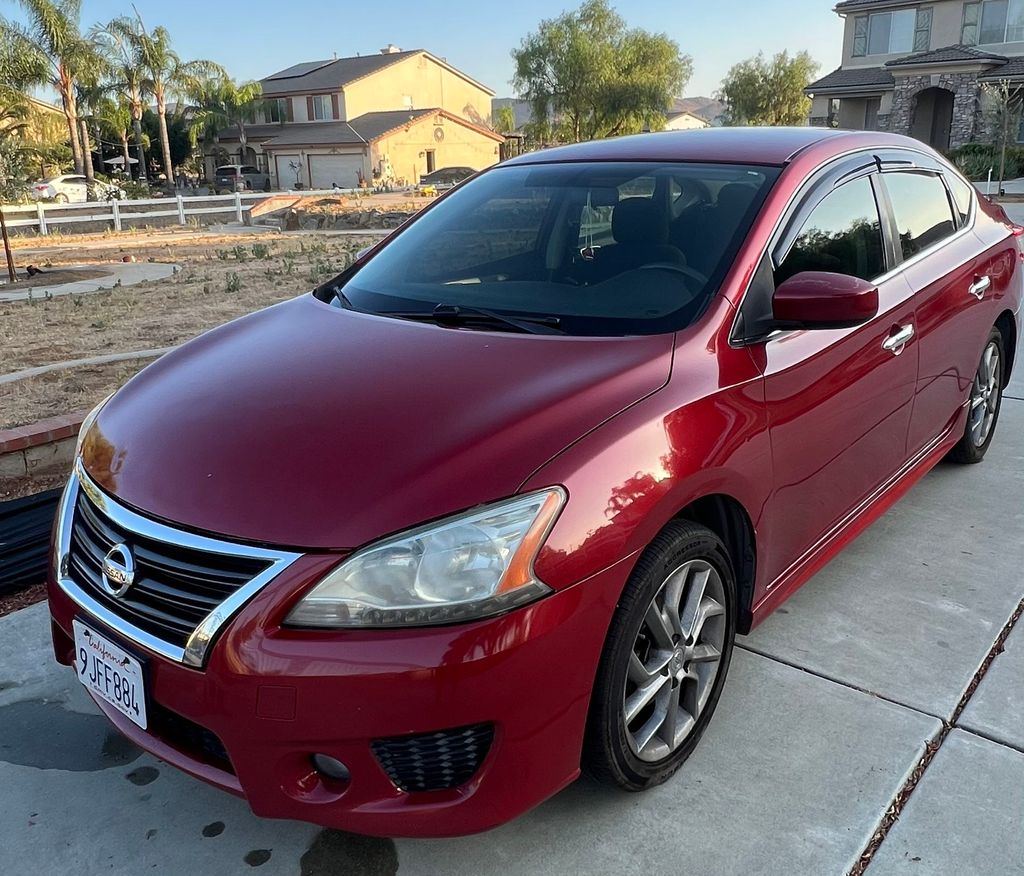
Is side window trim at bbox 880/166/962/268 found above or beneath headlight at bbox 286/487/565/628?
above

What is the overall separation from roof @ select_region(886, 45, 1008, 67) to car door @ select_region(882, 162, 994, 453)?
3834cm

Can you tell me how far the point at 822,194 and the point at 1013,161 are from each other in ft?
117

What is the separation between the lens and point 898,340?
323 centimetres

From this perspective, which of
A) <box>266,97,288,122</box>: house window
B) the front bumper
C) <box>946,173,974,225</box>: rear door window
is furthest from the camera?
<box>266,97,288,122</box>: house window

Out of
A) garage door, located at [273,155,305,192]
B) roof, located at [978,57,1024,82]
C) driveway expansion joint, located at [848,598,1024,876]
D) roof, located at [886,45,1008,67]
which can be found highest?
roof, located at [886,45,1008,67]

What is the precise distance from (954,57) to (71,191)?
35689mm

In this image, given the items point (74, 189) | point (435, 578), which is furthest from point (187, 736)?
point (74, 189)

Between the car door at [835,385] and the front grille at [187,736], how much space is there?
1.57 metres

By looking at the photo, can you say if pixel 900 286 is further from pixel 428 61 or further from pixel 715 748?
pixel 428 61

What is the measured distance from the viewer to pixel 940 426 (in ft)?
13.0

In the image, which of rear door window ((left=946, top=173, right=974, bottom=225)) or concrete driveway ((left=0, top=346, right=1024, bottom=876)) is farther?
rear door window ((left=946, top=173, right=974, bottom=225))

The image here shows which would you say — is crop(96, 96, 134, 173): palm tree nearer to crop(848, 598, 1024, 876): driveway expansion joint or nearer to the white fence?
the white fence

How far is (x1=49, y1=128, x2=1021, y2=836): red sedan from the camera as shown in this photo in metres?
1.87

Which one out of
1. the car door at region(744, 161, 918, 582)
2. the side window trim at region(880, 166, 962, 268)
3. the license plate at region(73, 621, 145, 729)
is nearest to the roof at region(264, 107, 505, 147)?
the side window trim at region(880, 166, 962, 268)
